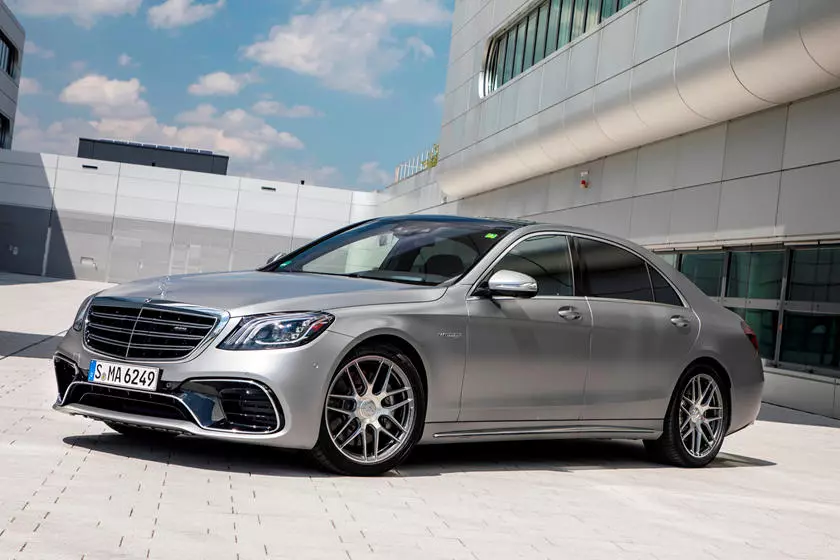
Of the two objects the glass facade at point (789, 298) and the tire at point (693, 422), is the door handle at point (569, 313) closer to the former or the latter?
the tire at point (693, 422)

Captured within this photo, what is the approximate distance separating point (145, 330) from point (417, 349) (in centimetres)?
148

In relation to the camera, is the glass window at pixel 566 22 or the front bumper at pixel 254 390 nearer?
the front bumper at pixel 254 390

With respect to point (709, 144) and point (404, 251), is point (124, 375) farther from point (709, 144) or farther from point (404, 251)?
point (709, 144)

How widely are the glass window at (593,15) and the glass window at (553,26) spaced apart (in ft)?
6.92

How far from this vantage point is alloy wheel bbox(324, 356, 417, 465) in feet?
19.7

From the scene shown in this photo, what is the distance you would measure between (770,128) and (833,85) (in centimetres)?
201

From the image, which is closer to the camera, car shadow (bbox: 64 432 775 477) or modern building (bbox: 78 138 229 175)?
car shadow (bbox: 64 432 775 477)

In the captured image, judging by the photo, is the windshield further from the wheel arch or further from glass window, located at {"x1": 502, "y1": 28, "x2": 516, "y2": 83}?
glass window, located at {"x1": 502, "y1": 28, "x2": 516, "y2": 83}

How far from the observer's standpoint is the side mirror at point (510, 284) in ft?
21.8

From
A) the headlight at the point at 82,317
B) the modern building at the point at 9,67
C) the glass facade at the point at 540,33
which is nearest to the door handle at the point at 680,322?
the headlight at the point at 82,317

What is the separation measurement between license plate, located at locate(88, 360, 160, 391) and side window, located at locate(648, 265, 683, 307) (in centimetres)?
383

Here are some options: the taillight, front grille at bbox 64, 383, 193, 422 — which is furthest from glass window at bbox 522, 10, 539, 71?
front grille at bbox 64, 383, 193, 422

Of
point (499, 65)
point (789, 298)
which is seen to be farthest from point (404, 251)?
point (499, 65)

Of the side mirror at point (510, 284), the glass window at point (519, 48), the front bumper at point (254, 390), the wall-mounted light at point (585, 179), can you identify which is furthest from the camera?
the glass window at point (519, 48)
